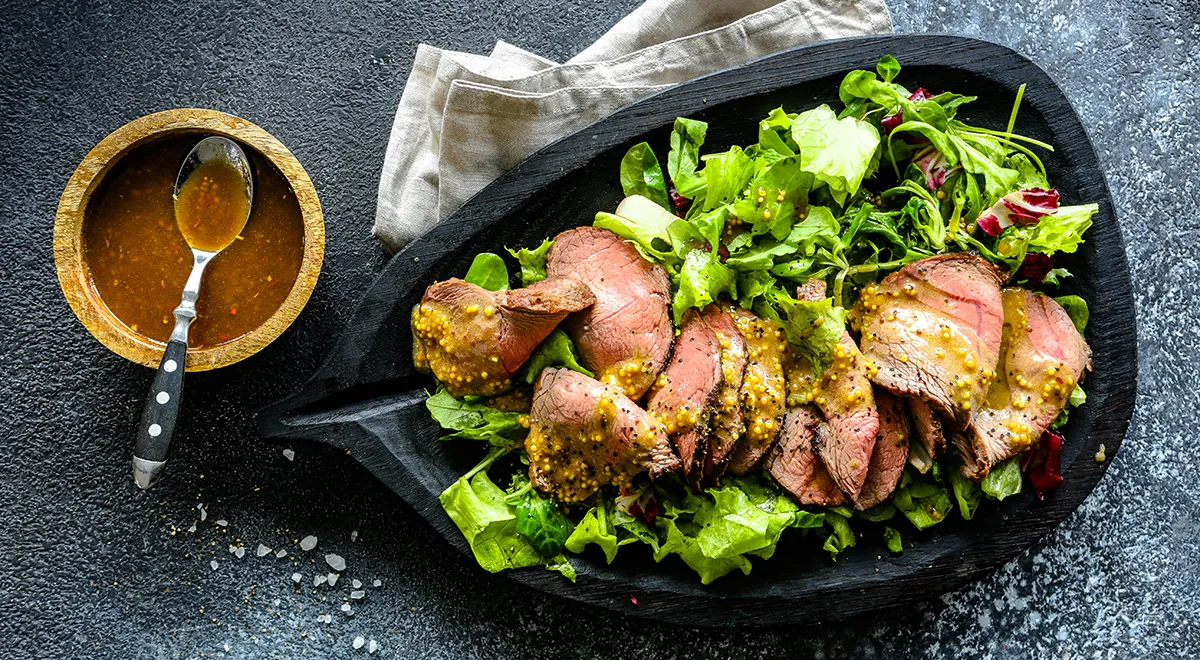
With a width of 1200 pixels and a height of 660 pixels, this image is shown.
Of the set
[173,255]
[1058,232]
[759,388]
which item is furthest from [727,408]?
[173,255]

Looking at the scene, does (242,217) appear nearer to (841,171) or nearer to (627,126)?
(627,126)

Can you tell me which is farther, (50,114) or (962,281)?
(50,114)

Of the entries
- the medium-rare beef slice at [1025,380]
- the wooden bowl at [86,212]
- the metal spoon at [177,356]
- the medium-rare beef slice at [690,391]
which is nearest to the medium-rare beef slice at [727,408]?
the medium-rare beef slice at [690,391]

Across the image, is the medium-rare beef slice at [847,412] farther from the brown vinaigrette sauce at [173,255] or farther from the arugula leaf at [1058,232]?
the brown vinaigrette sauce at [173,255]

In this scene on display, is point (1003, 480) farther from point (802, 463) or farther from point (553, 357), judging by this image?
point (553, 357)

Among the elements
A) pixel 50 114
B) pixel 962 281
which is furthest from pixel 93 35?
pixel 962 281

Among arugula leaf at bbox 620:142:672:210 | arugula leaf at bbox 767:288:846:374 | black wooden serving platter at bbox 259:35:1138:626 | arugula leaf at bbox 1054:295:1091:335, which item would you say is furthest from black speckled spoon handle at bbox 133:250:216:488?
arugula leaf at bbox 1054:295:1091:335
